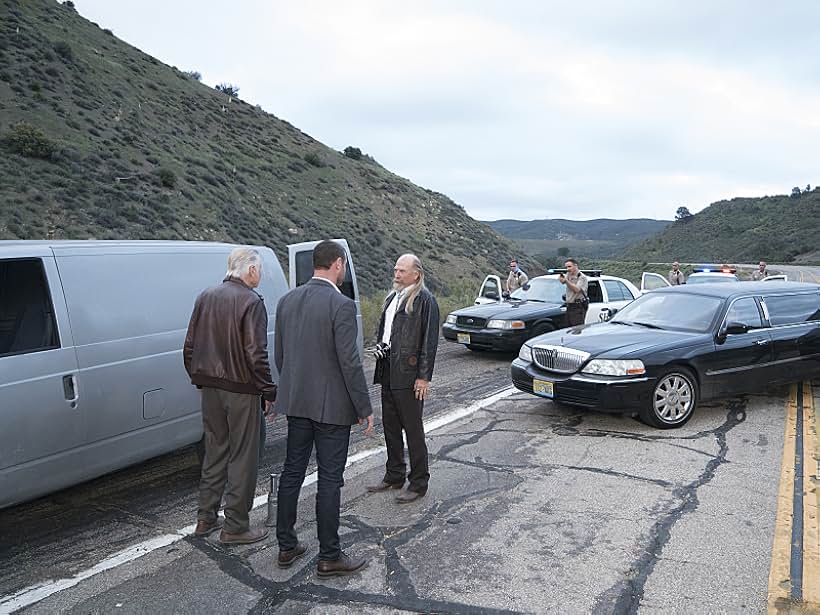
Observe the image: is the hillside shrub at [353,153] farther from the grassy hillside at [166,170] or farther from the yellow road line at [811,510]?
the yellow road line at [811,510]

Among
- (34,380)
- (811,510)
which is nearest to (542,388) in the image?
(811,510)

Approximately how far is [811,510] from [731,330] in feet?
9.74

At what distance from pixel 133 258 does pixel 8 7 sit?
4230 cm

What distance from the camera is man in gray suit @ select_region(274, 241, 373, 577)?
375 cm

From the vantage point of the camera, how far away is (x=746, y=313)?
773 centimetres

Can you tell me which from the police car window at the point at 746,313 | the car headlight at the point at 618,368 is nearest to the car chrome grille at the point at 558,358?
the car headlight at the point at 618,368

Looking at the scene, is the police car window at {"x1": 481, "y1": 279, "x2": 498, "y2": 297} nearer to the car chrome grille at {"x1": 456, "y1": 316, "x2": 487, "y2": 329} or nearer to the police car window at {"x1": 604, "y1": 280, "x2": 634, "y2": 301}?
the police car window at {"x1": 604, "y1": 280, "x2": 634, "y2": 301}

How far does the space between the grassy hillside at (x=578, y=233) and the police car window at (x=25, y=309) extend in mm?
129949

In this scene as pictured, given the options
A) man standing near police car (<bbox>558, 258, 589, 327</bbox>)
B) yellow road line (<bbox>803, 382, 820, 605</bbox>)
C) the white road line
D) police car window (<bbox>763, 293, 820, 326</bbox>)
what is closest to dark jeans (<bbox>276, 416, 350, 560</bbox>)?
the white road line

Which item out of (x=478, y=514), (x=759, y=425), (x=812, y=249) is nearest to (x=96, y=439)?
(x=478, y=514)

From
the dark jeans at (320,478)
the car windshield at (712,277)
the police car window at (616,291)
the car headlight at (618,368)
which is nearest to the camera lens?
the dark jeans at (320,478)

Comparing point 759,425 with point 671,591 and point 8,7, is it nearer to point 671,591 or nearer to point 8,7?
point 671,591

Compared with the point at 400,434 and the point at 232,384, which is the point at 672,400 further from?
the point at 232,384

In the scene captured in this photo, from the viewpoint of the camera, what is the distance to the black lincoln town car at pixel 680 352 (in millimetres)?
6656
